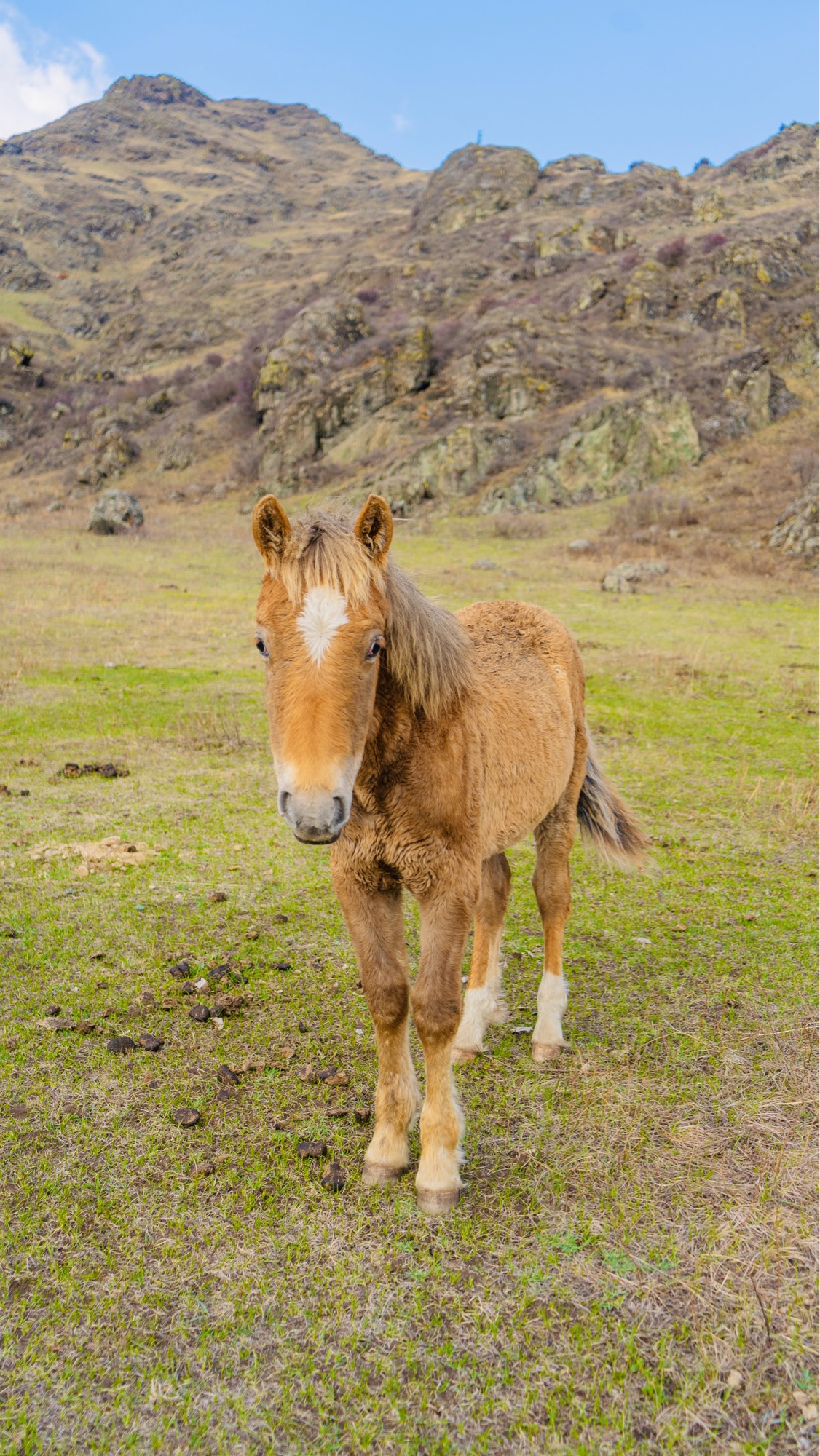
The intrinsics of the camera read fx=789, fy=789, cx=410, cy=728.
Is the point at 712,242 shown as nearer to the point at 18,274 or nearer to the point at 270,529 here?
the point at 270,529

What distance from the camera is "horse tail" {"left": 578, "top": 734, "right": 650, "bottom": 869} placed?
212 inches

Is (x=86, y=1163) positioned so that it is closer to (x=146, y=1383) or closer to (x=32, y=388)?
(x=146, y=1383)

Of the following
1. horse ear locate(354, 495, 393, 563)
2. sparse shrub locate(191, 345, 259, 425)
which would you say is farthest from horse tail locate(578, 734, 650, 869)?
sparse shrub locate(191, 345, 259, 425)

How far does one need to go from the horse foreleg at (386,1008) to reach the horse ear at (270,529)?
4.68 feet

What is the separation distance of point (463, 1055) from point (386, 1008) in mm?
1165

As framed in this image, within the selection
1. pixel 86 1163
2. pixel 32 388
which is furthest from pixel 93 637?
pixel 32 388

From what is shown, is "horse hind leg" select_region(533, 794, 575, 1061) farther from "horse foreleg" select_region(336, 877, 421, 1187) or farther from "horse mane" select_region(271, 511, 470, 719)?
"horse mane" select_region(271, 511, 470, 719)

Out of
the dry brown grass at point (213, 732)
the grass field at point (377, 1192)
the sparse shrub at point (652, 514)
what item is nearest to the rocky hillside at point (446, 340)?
the sparse shrub at point (652, 514)

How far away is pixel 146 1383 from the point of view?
2479 millimetres

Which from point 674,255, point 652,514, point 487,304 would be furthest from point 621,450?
point 674,255

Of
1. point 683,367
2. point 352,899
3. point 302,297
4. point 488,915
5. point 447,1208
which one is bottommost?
point 447,1208

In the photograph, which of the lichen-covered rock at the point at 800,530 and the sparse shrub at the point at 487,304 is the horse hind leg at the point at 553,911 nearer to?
the lichen-covered rock at the point at 800,530

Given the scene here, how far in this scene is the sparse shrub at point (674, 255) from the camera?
43.1m

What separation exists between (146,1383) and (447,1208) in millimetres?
1258
